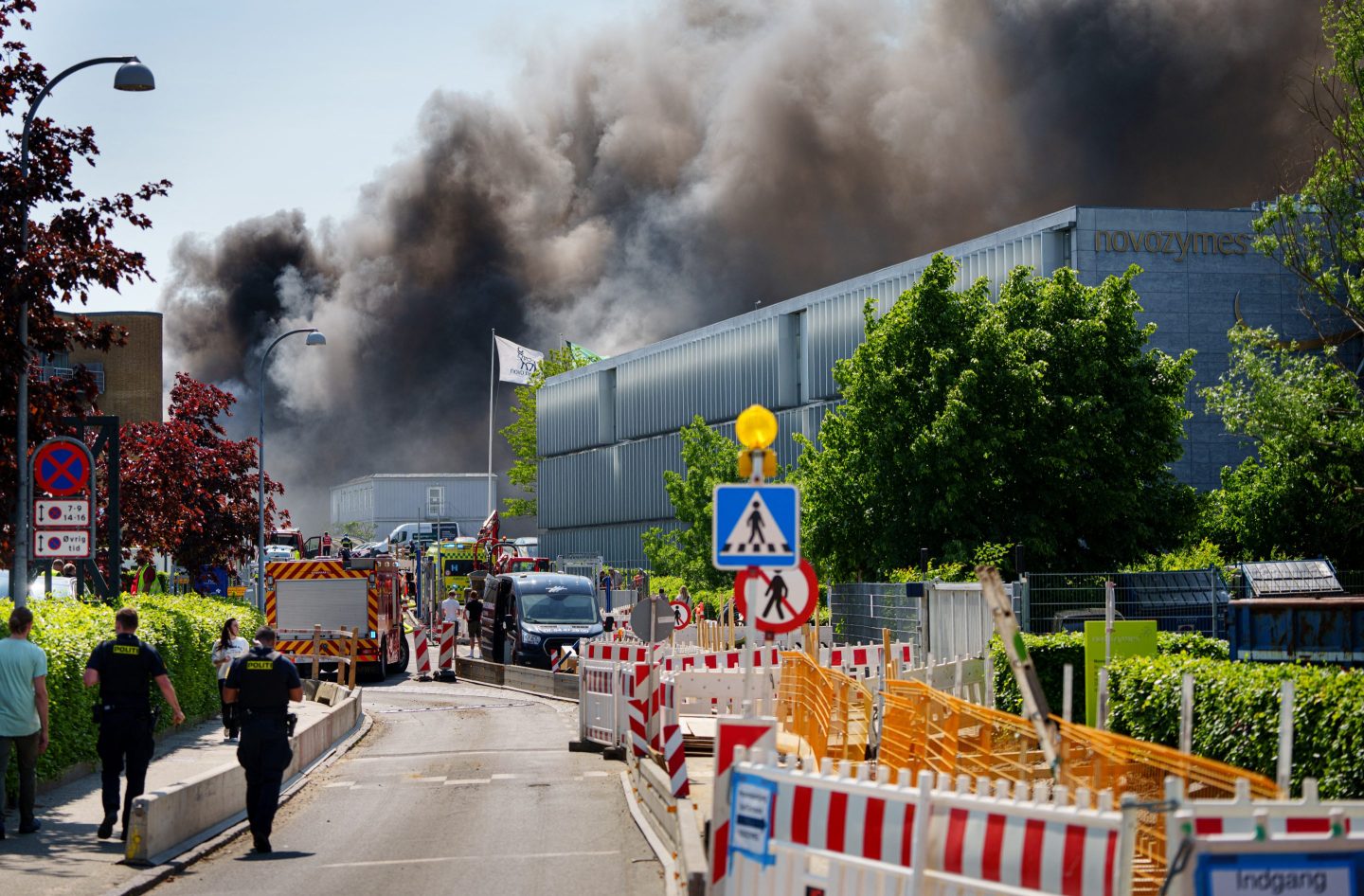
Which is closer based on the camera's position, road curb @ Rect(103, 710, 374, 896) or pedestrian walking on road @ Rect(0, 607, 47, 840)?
road curb @ Rect(103, 710, 374, 896)

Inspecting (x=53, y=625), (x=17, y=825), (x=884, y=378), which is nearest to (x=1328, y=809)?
(x=17, y=825)

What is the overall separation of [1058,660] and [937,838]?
1474 centimetres

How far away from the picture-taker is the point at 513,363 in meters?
103

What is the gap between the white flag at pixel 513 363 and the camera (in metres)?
102

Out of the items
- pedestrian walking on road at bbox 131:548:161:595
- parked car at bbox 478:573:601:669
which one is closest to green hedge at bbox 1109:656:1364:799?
pedestrian walking on road at bbox 131:548:161:595

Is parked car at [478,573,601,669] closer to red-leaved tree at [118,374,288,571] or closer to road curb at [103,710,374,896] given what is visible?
red-leaved tree at [118,374,288,571]

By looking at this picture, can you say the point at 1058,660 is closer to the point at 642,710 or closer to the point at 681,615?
the point at 642,710

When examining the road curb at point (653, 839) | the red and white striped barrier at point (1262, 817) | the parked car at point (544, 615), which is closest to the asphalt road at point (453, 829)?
the road curb at point (653, 839)

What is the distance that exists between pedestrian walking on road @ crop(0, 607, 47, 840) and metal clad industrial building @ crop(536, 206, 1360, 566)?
94.1 feet

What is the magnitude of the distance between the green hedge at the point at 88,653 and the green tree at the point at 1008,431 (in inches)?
597

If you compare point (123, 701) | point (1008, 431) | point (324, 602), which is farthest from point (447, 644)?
point (123, 701)

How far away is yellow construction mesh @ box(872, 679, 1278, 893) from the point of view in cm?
820

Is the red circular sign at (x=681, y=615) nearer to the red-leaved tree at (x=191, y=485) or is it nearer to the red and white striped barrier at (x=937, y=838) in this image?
the red-leaved tree at (x=191, y=485)

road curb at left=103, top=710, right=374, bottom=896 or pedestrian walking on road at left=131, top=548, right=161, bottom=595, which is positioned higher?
pedestrian walking on road at left=131, top=548, right=161, bottom=595
